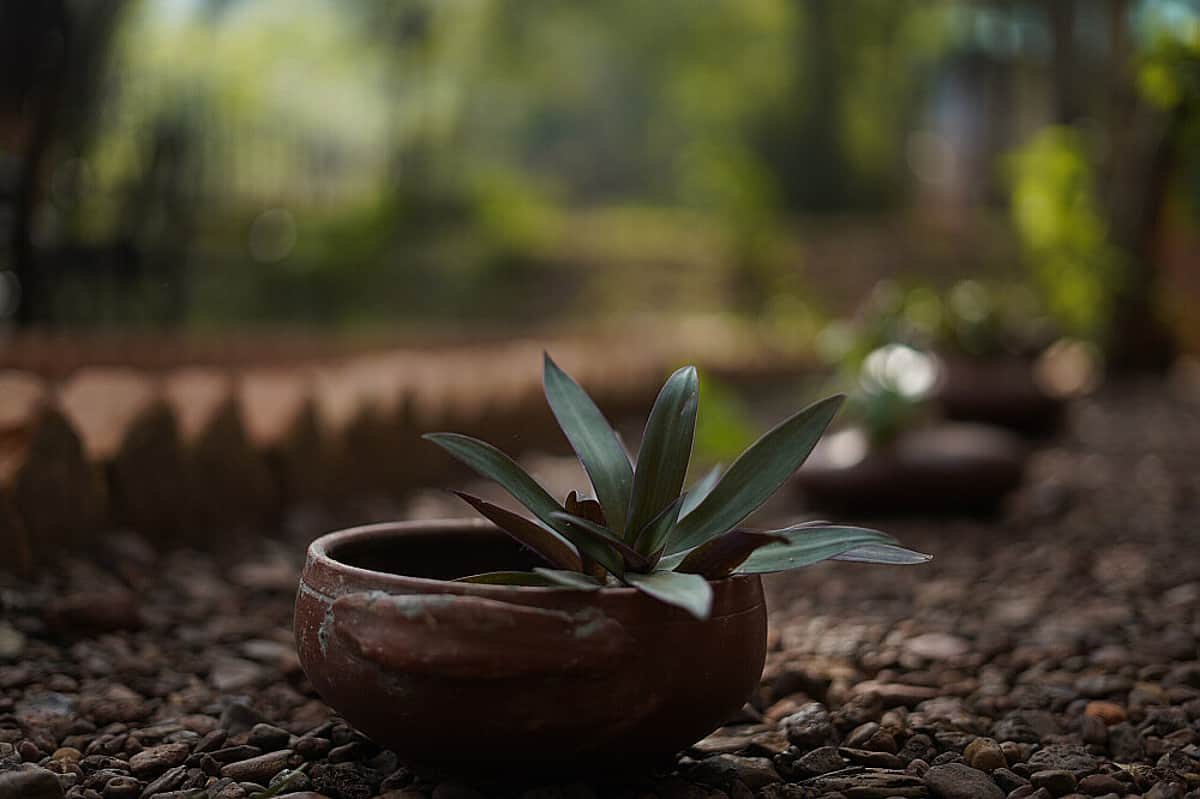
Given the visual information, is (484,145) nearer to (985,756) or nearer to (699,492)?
(699,492)

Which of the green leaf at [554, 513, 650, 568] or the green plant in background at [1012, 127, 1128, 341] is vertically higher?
the green plant in background at [1012, 127, 1128, 341]

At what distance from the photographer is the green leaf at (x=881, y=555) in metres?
1.37

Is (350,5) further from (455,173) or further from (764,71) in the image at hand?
(764,71)

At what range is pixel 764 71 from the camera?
62.4 feet

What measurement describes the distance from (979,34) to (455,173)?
821 centimetres

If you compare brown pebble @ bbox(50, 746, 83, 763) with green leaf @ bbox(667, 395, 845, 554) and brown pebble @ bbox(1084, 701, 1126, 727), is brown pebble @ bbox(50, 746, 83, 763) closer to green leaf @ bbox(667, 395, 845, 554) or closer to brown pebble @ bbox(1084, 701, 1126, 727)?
green leaf @ bbox(667, 395, 845, 554)

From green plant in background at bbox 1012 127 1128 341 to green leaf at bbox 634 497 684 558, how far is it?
6.34 metres

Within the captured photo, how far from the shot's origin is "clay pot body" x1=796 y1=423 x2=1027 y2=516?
349 cm

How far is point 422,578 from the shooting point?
59.1 inches

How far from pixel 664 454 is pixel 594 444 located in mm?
95

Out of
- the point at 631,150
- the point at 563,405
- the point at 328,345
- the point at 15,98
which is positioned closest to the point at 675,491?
the point at 563,405

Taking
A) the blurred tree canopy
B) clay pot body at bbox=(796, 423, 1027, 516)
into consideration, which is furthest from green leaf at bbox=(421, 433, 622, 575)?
the blurred tree canopy

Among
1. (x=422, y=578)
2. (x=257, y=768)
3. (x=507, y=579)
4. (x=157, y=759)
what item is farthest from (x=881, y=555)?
(x=157, y=759)

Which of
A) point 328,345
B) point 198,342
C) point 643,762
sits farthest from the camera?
point 328,345
